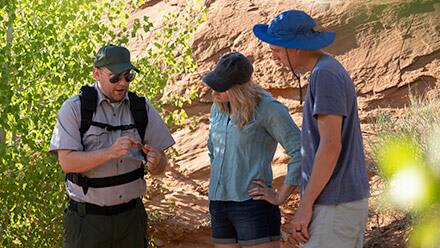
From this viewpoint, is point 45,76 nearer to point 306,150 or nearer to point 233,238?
point 233,238

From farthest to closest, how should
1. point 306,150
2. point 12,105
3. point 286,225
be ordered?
point 286,225 < point 12,105 < point 306,150

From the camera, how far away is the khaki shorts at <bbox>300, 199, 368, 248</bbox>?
296 centimetres

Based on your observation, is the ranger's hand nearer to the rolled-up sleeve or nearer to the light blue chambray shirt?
the rolled-up sleeve

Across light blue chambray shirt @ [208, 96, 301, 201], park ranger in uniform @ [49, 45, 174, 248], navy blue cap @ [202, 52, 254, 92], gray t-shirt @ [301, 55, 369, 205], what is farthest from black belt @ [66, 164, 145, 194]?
gray t-shirt @ [301, 55, 369, 205]

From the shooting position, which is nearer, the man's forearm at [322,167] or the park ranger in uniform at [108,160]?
the man's forearm at [322,167]

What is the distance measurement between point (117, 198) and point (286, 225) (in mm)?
3376

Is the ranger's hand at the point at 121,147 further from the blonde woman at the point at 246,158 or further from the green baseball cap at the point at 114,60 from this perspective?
the blonde woman at the point at 246,158

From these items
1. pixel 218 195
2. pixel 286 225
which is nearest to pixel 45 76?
pixel 218 195

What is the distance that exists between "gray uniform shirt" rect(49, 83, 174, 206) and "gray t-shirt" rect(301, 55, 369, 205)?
114cm

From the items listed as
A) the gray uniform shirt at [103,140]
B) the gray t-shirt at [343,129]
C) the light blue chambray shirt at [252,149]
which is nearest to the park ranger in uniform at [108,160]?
the gray uniform shirt at [103,140]

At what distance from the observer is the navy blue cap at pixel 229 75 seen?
12.4ft

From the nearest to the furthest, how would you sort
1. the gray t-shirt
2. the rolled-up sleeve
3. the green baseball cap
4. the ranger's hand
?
the gray t-shirt < the ranger's hand < the rolled-up sleeve < the green baseball cap

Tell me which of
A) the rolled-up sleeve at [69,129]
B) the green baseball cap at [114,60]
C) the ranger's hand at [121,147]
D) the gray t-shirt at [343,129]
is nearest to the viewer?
the gray t-shirt at [343,129]

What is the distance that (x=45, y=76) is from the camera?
17.9ft
